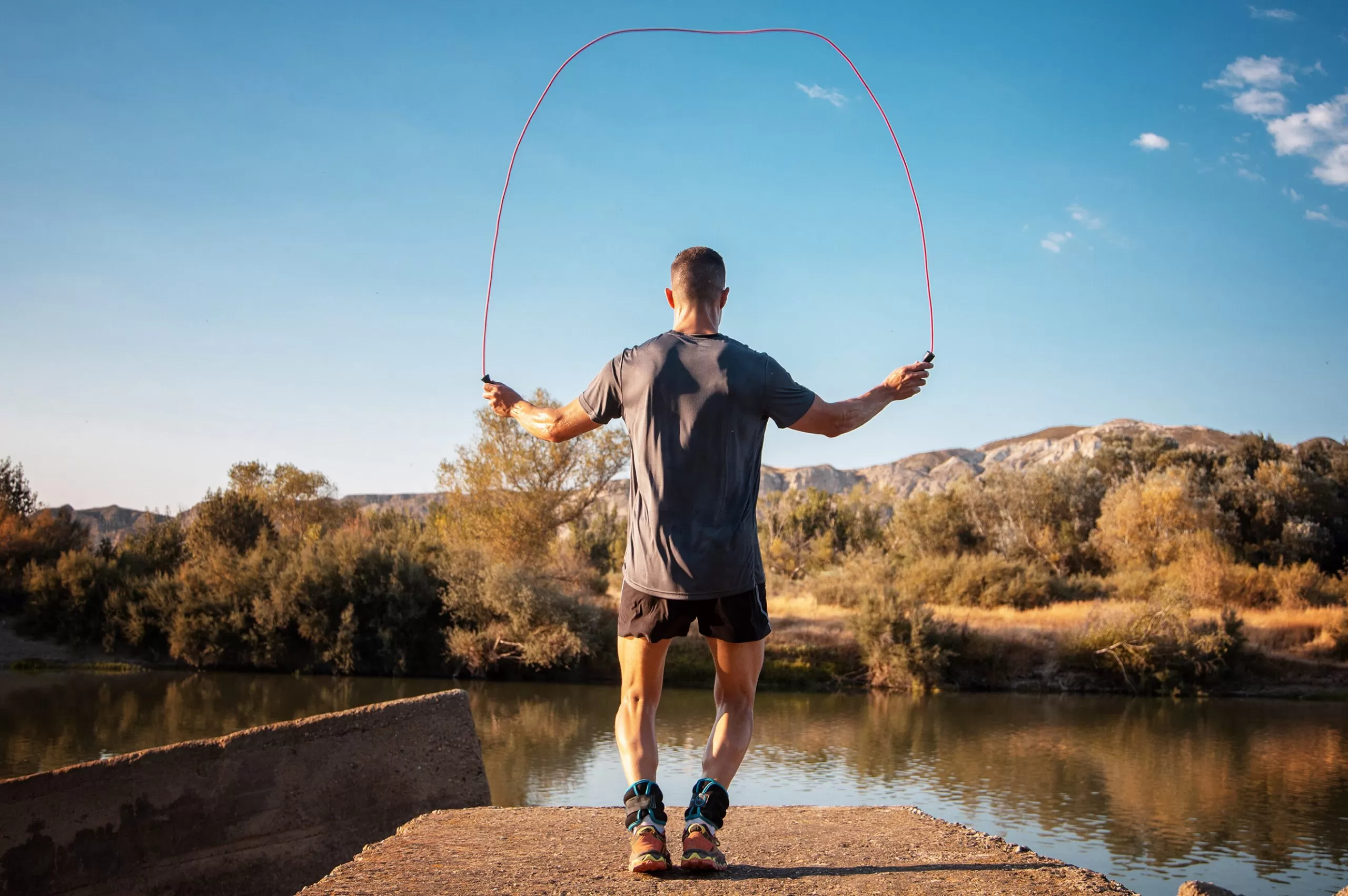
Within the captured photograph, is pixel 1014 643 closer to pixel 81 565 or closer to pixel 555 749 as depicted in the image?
pixel 555 749

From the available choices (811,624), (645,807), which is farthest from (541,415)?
(811,624)

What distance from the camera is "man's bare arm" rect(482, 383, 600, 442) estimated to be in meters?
4.16

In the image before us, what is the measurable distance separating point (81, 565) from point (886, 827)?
3062 centimetres

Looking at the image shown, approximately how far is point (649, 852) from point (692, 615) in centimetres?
83

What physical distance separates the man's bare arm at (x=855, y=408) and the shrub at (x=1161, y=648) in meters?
23.3

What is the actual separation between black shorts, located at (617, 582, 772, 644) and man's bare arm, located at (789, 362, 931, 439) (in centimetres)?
65

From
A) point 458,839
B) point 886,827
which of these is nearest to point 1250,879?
point 886,827

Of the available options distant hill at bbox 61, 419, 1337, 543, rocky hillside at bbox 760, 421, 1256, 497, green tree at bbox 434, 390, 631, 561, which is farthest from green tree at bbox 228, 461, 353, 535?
rocky hillside at bbox 760, 421, 1256, 497

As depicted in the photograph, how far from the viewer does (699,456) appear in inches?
149

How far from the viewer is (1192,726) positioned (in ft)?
67.4

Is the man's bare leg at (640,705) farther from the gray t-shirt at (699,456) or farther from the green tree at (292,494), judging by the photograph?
the green tree at (292,494)

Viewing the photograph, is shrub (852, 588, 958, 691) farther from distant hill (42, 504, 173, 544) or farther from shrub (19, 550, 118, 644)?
distant hill (42, 504, 173, 544)

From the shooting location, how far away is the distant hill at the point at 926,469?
8312 cm

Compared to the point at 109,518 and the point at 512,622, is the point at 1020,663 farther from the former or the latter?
the point at 109,518
